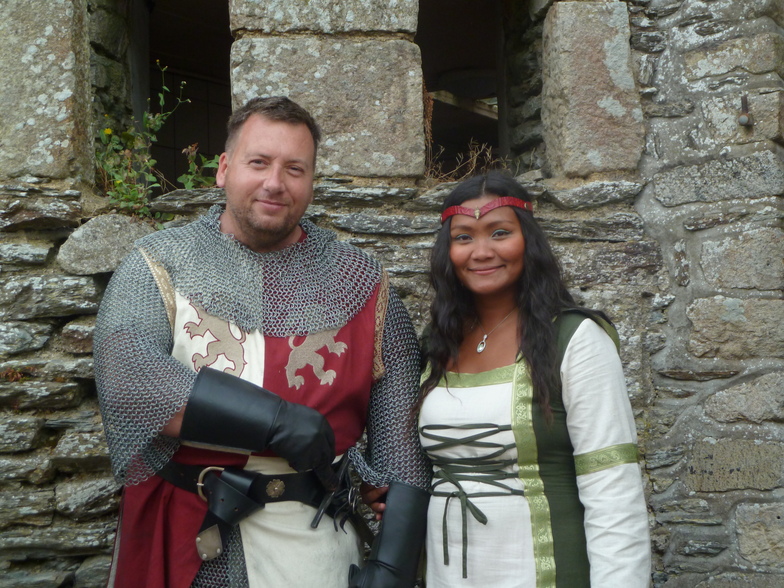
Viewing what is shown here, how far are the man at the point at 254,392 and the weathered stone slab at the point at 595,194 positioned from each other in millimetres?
1060

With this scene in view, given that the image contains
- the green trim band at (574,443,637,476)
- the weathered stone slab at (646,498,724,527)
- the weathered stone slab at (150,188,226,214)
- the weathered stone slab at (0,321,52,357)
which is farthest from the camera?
the weathered stone slab at (150,188,226,214)

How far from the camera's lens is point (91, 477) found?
8.70 feet

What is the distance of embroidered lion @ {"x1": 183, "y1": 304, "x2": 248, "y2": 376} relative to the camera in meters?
1.95

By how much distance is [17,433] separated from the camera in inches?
102

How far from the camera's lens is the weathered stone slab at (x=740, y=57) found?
293cm

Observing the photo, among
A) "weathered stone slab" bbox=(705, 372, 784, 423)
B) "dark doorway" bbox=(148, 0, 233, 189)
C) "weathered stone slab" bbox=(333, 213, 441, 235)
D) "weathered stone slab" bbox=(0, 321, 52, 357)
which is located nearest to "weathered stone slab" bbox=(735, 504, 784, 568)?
"weathered stone slab" bbox=(705, 372, 784, 423)

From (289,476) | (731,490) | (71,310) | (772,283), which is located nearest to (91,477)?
(71,310)

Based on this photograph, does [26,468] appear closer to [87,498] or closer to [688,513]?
[87,498]

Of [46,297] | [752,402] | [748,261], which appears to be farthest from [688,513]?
[46,297]

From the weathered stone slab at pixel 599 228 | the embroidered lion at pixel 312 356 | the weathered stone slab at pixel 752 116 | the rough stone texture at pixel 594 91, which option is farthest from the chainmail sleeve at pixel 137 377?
the weathered stone slab at pixel 752 116

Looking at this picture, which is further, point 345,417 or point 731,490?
point 731,490

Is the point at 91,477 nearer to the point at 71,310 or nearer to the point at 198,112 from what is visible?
the point at 71,310

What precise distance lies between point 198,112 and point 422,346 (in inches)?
141

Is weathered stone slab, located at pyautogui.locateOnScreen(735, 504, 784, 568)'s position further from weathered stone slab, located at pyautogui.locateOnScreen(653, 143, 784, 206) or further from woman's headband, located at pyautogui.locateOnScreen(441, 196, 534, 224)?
woman's headband, located at pyautogui.locateOnScreen(441, 196, 534, 224)
